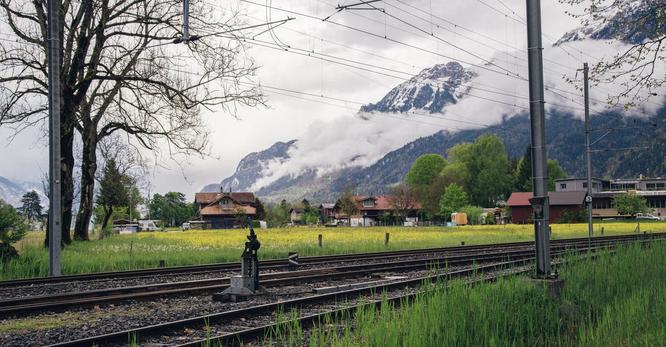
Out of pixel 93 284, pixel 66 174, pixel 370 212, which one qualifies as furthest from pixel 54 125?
Answer: pixel 370 212

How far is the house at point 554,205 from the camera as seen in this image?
100 metres

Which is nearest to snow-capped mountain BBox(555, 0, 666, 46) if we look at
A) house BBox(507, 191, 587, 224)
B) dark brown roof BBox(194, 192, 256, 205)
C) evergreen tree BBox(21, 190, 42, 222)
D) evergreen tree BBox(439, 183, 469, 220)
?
house BBox(507, 191, 587, 224)

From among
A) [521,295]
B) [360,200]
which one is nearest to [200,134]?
[521,295]

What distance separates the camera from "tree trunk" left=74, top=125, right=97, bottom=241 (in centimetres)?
3247

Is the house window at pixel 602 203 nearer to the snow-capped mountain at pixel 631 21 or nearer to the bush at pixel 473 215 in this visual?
the bush at pixel 473 215

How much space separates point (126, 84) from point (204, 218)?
4202 inches

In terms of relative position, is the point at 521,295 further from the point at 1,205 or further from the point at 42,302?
the point at 1,205

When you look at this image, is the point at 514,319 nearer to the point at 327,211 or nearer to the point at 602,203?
the point at 602,203

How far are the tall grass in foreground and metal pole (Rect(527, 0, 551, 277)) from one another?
943 mm

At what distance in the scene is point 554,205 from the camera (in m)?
103

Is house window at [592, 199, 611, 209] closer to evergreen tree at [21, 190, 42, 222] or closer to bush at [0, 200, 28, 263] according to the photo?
bush at [0, 200, 28, 263]

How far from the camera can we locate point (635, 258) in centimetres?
1586

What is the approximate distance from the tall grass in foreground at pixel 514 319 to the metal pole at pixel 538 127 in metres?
0.94

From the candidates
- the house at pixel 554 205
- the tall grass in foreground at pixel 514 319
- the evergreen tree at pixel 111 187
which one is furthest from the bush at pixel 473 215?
the tall grass in foreground at pixel 514 319
